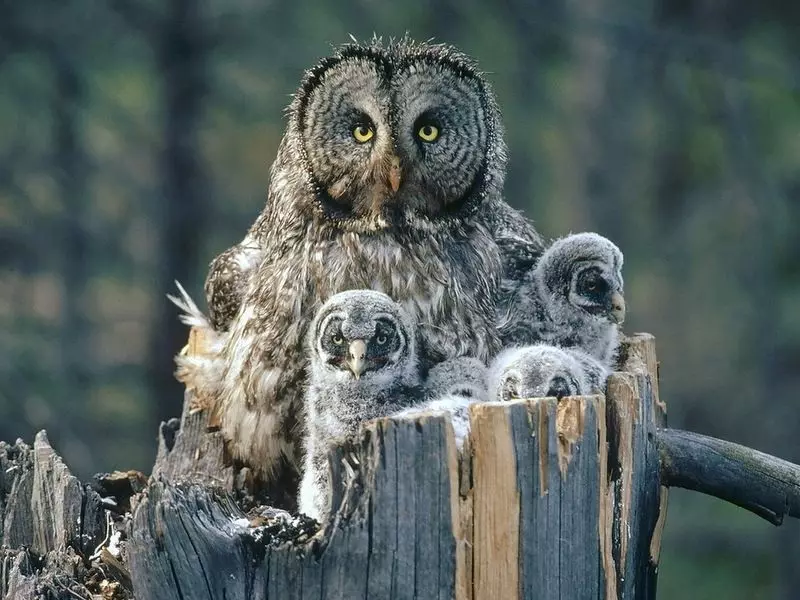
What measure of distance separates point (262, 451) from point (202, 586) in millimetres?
1312

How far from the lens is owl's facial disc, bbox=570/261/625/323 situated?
3.86m

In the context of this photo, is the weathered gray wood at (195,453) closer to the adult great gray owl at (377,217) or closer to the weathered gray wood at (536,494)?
the adult great gray owl at (377,217)

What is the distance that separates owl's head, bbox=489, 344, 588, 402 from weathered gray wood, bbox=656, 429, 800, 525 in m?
0.35

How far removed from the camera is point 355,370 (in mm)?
3254

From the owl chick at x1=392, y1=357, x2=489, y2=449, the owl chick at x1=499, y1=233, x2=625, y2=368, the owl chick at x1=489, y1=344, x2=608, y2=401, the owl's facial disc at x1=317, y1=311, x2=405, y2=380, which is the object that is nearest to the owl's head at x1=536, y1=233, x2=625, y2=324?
the owl chick at x1=499, y1=233, x2=625, y2=368

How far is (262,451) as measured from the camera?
3961mm

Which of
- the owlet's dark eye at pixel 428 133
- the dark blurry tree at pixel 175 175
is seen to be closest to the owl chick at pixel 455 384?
the owlet's dark eye at pixel 428 133

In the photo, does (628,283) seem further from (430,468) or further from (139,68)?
(430,468)

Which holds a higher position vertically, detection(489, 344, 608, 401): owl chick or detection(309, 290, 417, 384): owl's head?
detection(309, 290, 417, 384): owl's head

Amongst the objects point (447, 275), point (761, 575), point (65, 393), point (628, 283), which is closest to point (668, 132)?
point (628, 283)

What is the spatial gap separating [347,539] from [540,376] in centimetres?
74

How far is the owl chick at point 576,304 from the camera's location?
12.6ft

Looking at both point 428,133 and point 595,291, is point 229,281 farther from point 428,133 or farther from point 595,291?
point 595,291

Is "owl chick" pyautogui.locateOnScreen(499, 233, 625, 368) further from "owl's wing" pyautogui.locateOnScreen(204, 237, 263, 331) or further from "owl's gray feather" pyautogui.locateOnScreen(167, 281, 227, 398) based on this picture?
"owl's gray feather" pyautogui.locateOnScreen(167, 281, 227, 398)
